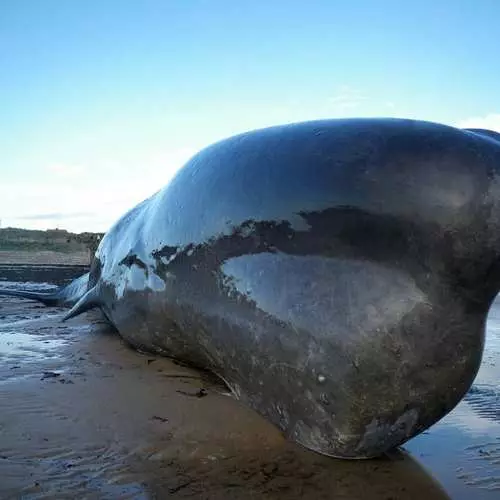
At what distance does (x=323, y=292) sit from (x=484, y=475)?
1.30m

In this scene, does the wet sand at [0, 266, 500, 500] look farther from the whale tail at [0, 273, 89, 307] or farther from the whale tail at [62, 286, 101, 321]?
the whale tail at [0, 273, 89, 307]

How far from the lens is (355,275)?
2834 millimetres

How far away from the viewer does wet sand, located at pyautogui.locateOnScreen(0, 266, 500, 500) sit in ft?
8.58

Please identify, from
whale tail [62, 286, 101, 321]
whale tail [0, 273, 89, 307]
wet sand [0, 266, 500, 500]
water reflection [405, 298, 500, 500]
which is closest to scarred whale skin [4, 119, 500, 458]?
wet sand [0, 266, 500, 500]

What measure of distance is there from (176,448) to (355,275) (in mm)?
1343

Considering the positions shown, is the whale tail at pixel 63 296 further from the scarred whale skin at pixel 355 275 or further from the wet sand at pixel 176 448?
the scarred whale skin at pixel 355 275

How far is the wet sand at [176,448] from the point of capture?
103 inches

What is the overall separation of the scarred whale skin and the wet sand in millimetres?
184

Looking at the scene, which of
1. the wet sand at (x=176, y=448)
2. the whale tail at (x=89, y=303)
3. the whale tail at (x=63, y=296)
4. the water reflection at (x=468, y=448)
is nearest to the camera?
the wet sand at (x=176, y=448)

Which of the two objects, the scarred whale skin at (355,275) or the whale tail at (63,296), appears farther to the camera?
the whale tail at (63,296)

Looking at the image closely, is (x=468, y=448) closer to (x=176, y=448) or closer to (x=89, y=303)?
(x=176, y=448)

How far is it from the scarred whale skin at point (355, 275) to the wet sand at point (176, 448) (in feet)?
0.60

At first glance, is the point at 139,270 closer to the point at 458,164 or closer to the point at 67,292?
the point at 458,164

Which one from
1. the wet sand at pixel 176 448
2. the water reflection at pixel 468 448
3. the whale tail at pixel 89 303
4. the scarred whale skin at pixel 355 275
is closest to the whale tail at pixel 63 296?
the whale tail at pixel 89 303
